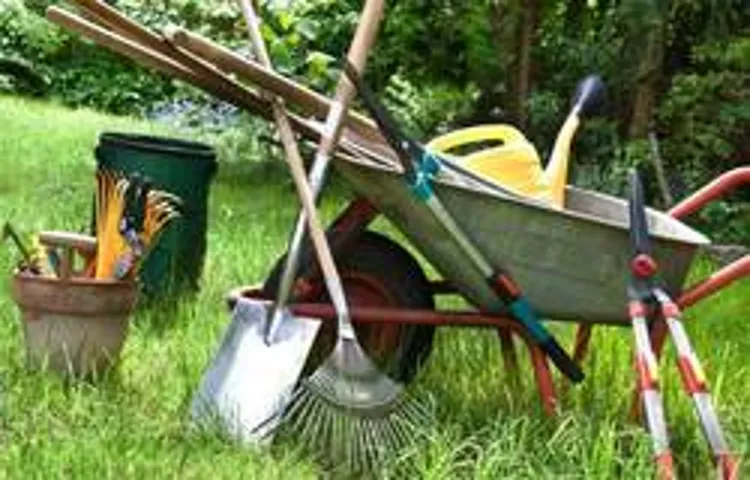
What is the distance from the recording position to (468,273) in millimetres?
3545

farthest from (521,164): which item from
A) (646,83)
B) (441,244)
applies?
(646,83)

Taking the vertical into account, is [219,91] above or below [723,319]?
above

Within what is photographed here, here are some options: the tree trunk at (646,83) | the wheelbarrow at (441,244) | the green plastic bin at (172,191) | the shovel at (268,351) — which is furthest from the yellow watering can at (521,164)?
the tree trunk at (646,83)

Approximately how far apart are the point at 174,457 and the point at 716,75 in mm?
5416

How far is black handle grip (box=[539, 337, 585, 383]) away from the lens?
3561 mm

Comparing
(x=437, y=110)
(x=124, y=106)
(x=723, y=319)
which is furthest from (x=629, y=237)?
(x=124, y=106)

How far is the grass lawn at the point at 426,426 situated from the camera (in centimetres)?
323

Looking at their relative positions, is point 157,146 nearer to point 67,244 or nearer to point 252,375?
point 67,244

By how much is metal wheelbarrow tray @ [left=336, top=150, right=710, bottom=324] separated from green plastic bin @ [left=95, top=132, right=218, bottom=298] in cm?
138

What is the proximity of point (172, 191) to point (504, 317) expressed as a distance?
159 cm

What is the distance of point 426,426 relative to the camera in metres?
3.48

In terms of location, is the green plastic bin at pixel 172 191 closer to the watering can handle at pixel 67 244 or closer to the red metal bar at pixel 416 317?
the watering can handle at pixel 67 244

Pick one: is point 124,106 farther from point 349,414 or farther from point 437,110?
point 349,414

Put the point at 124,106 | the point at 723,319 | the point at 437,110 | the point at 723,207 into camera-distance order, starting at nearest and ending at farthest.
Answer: the point at 723,319
the point at 723,207
the point at 437,110
the point at 124,106
